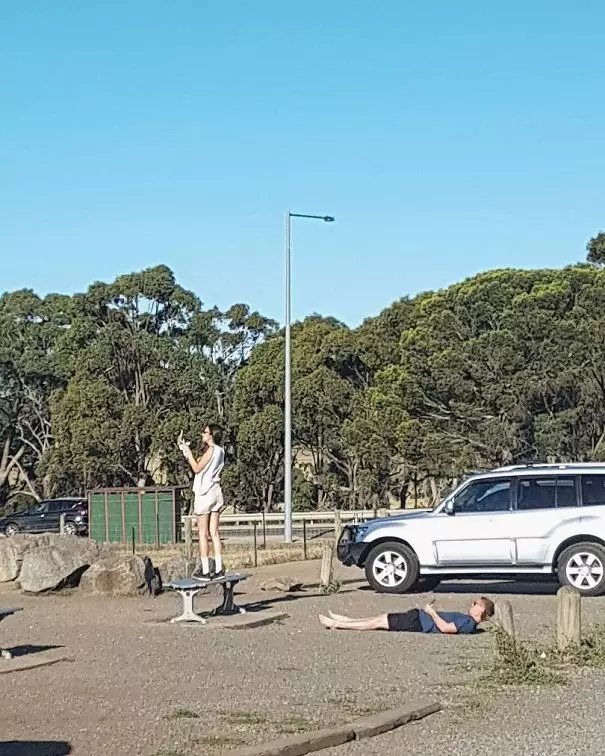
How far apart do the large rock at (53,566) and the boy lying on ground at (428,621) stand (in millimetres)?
6414

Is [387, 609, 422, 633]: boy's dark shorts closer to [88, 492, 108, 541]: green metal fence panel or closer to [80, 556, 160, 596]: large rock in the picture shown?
[80, 556, 160, 596]: large rock

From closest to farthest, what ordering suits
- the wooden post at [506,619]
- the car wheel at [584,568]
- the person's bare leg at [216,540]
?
the wooden post at [506,619] < the person's bare leg at [216,540] < the car wheel at [584,568]

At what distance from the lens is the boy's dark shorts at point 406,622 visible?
45.0 ft

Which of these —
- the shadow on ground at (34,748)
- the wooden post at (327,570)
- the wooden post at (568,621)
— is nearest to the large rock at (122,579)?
the wooden post at (327,570)

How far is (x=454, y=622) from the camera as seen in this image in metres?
13.5

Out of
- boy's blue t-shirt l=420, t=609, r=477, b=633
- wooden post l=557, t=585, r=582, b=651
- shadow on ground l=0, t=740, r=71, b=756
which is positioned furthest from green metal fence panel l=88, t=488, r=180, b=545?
shadow on ground l=0, t=740, r=71, b=756

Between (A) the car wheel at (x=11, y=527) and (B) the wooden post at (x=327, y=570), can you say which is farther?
(A) the car wheel at (x=11, y=527)

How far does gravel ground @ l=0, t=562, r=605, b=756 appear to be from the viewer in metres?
8.45

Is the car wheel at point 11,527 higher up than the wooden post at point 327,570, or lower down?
higher up

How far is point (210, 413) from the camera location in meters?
56.2

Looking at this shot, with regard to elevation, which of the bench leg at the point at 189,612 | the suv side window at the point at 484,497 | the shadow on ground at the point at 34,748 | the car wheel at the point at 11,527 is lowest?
the shadow on ground at the point at 34,748

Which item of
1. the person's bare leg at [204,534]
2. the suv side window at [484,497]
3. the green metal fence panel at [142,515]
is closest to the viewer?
the person's bare leg at [204,534]

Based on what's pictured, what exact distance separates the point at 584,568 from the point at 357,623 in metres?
4.88

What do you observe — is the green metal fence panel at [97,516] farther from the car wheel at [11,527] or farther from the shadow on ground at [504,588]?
the shadow on ground at [504,588]
